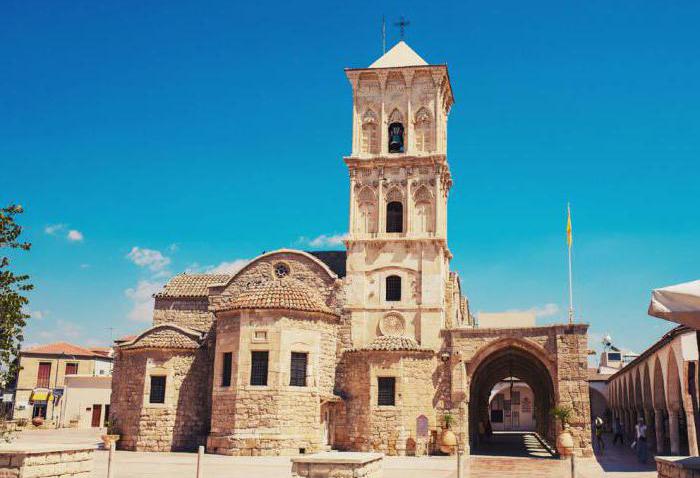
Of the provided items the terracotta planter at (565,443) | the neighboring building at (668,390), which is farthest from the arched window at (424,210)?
the neighboring building at (668,390)

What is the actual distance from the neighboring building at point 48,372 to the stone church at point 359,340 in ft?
82.5

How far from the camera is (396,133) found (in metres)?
34.1

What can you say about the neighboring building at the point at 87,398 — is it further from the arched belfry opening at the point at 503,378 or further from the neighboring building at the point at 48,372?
the arched belfry opening at the point at 503,378

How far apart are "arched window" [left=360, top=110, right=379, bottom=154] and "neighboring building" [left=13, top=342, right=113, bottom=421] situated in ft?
112

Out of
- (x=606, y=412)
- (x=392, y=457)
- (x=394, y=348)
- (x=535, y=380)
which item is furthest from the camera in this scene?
(x=606, y=412)

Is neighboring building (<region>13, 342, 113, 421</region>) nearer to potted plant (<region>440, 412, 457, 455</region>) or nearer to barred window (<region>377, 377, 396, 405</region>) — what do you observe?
barred window (<region>377, 377, 396, 405</region>)

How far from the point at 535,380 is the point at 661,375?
14894 millimetres

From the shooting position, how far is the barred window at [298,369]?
28.1 metres

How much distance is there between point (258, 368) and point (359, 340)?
5.48 meters

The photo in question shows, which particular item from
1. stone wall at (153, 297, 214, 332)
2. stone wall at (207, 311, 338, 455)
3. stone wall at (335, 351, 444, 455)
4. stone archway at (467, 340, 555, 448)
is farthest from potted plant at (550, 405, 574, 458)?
stone wall at (153, 297, 214, 332)

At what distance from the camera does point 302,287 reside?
1214 inches

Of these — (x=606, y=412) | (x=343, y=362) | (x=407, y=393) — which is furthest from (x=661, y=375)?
(x=606, y=412)

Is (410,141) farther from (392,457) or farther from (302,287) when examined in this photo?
(392,457)

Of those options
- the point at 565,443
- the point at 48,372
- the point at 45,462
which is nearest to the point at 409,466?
the point at 565,443
